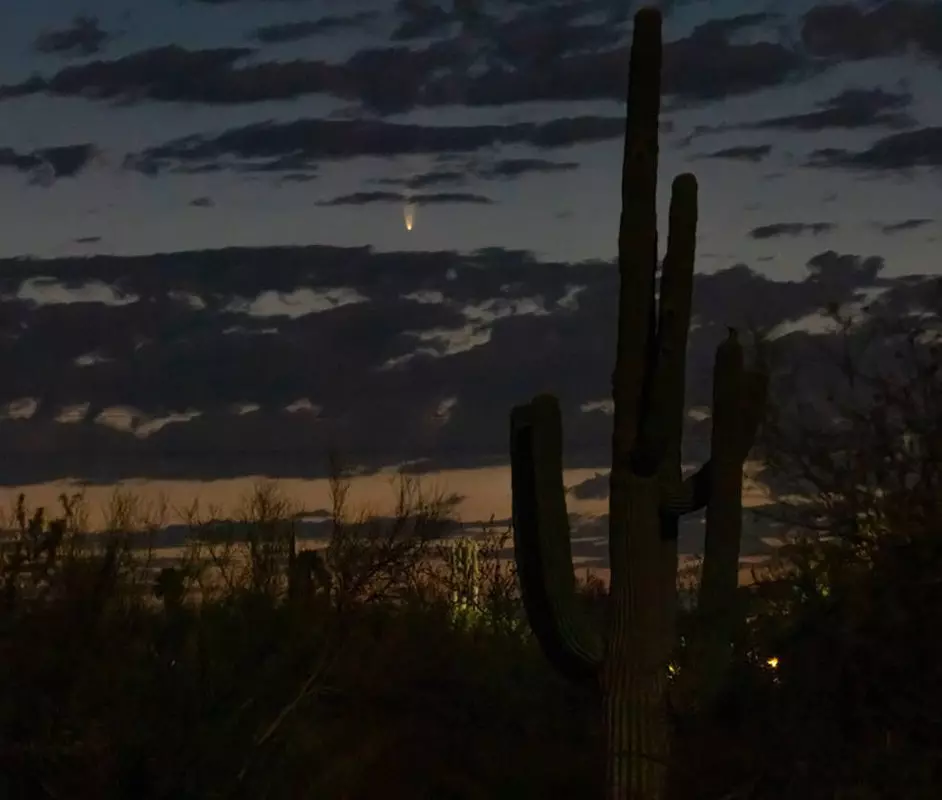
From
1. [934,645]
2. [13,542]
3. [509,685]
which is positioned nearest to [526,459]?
[934,645]

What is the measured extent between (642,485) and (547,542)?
2.37 feet

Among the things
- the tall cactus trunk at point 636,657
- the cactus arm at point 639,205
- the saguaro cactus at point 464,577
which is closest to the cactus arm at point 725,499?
the tall cactus trunk at point 636,657

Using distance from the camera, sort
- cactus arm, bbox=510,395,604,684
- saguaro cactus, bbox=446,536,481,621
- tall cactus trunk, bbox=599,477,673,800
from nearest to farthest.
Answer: cactus arm, bbox=510,395,604,684 < tall cactus trunk, bbox=599,477,673,800 < saguaro cactus, bbox=446,536,481,621

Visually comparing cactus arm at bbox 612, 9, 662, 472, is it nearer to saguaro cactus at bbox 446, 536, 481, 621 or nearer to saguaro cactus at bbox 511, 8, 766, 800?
saguaro cactus at bbox 511, 8, 766, 800

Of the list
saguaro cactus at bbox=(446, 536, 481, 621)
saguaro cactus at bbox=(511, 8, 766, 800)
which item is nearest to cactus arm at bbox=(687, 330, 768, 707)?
saguaro cactus at bbox=(511, 8, 766, 800)

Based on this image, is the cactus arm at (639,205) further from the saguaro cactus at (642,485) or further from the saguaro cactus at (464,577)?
the saguaro cactus at (464,577)

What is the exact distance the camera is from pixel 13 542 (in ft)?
43.6

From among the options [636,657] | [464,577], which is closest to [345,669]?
[636,657]

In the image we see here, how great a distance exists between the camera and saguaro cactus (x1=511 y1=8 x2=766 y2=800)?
1118 cm

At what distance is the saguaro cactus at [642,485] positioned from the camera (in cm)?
1118

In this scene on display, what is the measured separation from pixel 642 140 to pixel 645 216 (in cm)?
48

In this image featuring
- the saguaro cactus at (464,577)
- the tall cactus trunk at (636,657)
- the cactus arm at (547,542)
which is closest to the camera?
the cactus arm at (547,542)

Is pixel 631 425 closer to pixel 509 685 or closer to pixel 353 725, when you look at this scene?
pixel 353 725

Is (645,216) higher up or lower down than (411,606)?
higher up
